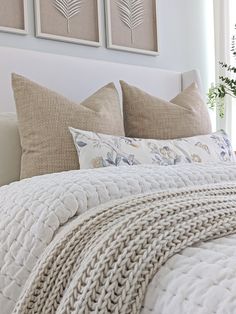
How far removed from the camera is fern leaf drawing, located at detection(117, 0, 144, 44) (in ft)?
8.34

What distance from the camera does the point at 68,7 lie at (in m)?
2.31

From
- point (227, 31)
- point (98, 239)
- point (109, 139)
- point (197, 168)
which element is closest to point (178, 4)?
point (227, 31)

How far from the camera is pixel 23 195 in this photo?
966mm

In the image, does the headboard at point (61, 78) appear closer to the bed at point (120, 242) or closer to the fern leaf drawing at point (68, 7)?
the fern leaf drawing at point (68, 7)

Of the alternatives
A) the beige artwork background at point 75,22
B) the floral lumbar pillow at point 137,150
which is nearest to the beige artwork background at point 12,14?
the beige artwork background at point 75,22

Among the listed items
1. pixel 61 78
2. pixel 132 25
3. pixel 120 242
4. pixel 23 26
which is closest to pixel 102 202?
pixel 120 242

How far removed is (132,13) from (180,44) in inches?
17.8

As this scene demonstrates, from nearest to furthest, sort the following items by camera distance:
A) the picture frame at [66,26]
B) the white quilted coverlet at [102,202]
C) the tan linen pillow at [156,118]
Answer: the white quilted coverlet at [102,202] < the tan linen pillow at [156,118] < the picture frame at [66,26]

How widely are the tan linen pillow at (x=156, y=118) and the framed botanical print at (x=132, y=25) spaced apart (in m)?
0.57

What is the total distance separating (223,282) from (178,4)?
8.59ft

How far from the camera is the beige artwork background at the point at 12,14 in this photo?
2.10m

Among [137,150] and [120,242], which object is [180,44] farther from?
[120,242]

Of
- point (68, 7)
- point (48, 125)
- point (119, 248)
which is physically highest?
point (68, 7)

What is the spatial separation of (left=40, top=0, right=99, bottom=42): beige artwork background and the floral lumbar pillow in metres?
0.84
